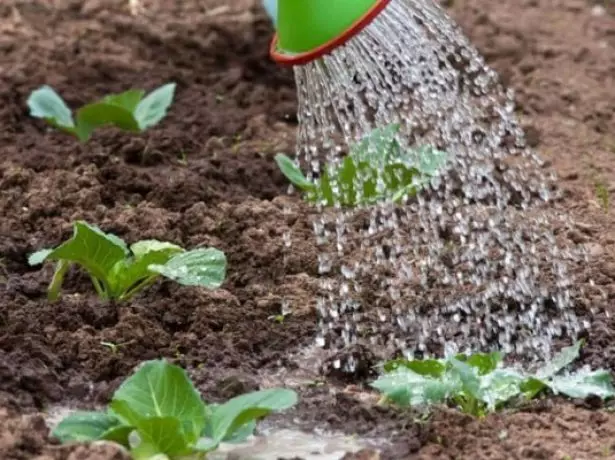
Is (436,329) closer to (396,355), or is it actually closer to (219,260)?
(396,355)

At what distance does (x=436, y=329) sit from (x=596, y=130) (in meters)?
1.39

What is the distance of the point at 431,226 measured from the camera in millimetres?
3590

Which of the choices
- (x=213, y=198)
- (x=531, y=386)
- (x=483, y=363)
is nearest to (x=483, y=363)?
(x=483, y=363)

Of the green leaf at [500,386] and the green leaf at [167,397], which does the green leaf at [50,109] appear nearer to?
the green leaf at [167,397]

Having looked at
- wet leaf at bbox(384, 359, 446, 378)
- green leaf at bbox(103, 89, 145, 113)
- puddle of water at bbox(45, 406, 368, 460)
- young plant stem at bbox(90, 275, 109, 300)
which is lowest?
puddle of water at bbox(45, 406, 368, 460)

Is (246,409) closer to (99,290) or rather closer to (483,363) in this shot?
(483,363)

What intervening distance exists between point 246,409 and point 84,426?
0.29 metres

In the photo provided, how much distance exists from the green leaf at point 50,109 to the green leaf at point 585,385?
1.79m

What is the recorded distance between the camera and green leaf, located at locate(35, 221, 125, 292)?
3035 mm

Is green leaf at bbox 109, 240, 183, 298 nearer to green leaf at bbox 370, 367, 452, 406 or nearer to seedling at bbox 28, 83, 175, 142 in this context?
green leaf at bbox 370, 367, 452, 406

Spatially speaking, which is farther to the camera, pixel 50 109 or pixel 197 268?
pixel 50 109

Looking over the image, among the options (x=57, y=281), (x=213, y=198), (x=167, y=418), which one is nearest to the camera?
(x=167, y=418)

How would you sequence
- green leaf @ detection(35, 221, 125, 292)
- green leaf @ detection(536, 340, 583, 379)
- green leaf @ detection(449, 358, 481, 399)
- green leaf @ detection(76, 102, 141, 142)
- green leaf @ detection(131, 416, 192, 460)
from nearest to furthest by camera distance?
1. green leaf @ detection(131, 416, 192, 460)
2. green leaf @ detection(449, 358, 481, 399)
3. green leaf @ detection(536, 340, 583, 379)
4. green leaf @ detection(35, 221, 125, 292)
5. green leaf @ detection(76, 102, 141, 142)

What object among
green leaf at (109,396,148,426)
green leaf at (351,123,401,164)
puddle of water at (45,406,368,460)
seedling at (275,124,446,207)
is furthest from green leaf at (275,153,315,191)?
green leaf at (109,396,148,426)
